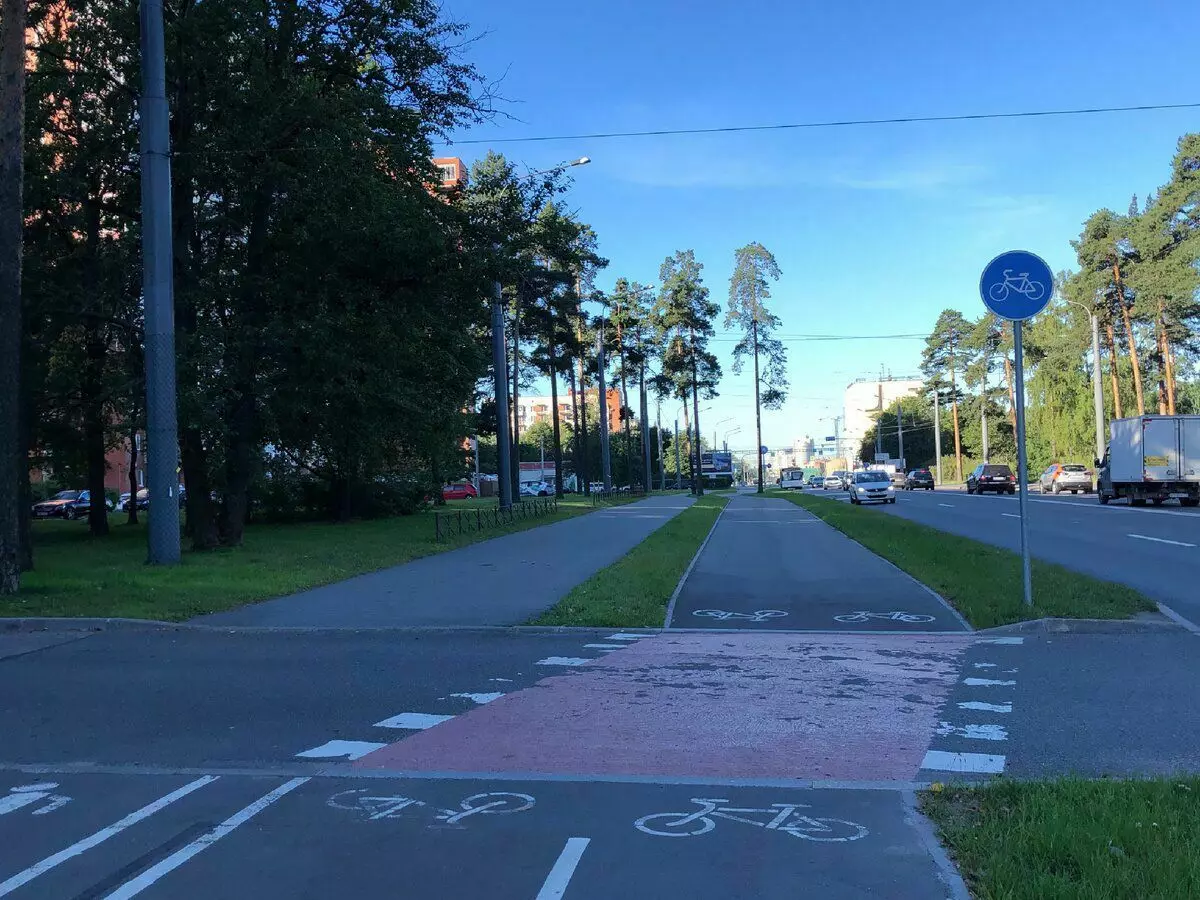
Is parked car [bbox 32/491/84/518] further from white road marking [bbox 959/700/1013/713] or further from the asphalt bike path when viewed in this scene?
white road marking [bbox 959/700/1013/713]

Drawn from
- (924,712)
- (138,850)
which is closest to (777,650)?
(924,712)

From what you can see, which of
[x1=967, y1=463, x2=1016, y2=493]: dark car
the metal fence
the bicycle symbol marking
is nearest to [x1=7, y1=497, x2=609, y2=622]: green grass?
the metal fence

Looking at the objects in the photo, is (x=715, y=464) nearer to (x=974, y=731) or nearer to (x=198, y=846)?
(x=974, y=731)

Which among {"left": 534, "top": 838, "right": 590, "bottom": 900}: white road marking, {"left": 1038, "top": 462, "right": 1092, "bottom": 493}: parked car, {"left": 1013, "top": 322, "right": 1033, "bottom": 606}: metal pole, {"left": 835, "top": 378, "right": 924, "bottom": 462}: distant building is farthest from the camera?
{"left": 835, "top": 378, "right": 924, "bottom": 462}: distant building

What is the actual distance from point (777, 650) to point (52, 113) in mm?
20081

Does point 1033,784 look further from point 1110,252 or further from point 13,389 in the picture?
point 1110,252

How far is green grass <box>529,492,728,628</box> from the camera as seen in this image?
1122 cm

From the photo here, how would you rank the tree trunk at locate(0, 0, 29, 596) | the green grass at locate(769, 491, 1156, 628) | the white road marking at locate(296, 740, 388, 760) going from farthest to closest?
1. the tree trunk at locate(0, 0, 29, 596)
2. the green grass at locate(769, 491, 1156, 628)
3. the white road marking at locate(296, 740, 388, 760)

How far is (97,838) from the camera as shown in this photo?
4520 millimetres

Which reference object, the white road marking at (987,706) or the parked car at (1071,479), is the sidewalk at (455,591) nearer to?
Result: the white road marking at (987,706)

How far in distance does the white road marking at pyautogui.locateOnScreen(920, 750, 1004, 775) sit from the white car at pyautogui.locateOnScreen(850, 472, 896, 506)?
128 ft

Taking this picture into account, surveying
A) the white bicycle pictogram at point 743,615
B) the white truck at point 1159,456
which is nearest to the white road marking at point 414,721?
the white bicycle pictogram at point 743,615

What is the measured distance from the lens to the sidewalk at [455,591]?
38.5 feet

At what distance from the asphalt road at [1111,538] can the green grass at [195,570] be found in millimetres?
11280
